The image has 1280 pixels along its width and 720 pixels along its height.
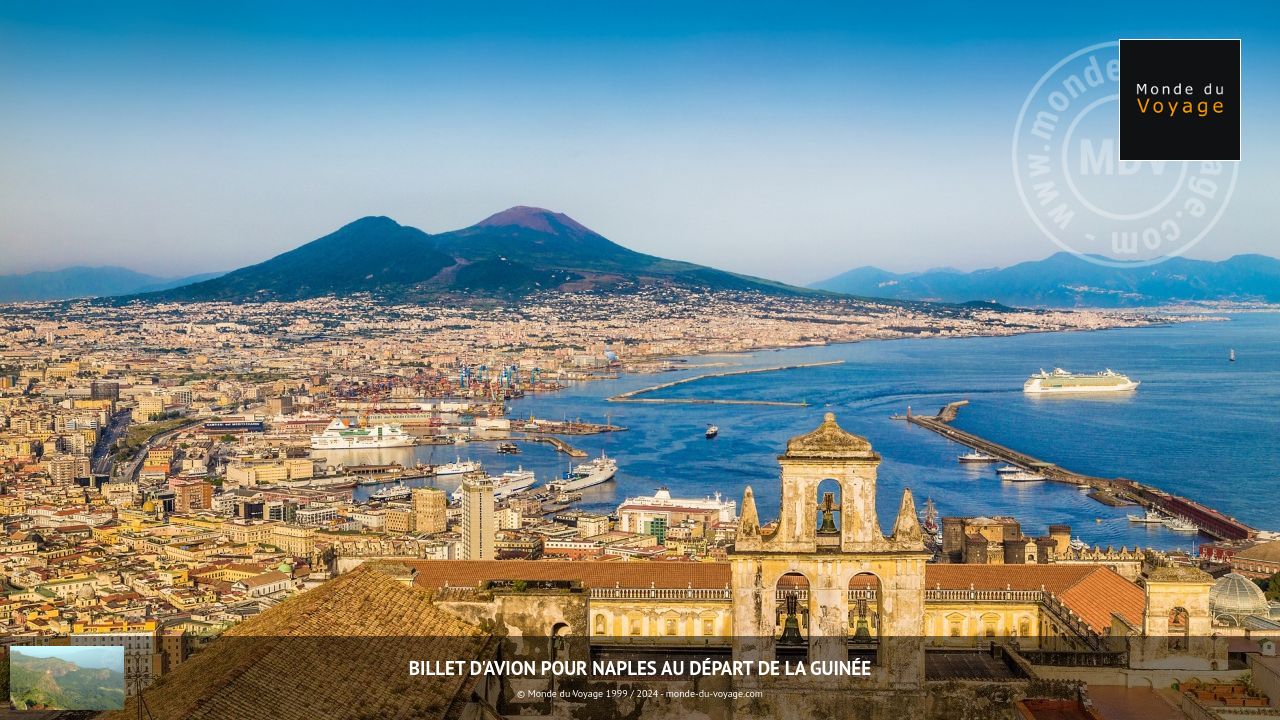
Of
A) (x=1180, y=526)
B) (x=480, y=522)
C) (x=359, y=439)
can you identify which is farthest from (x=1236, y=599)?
(x=359, y=439)

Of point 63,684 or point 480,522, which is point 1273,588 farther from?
point 63,684

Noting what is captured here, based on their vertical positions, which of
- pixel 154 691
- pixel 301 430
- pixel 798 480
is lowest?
pixel 301 430

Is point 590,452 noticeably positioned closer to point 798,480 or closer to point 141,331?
point 798,480

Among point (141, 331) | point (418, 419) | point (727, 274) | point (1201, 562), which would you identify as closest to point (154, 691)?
point (1201, 562)

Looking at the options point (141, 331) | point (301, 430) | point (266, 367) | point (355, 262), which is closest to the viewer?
point (301, 430)

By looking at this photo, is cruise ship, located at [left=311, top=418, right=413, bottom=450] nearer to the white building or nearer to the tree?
the white building

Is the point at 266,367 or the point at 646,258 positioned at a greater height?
the point at 646,258

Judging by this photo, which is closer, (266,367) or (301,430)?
(301,430)
